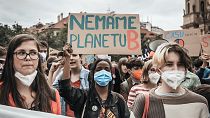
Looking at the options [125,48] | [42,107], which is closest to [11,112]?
[42,107]

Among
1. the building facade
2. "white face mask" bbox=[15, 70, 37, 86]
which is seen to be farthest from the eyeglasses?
the building facade

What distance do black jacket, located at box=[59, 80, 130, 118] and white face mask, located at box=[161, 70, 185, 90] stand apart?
1.52 feet

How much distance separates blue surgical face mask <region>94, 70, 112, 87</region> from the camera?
3.73 m

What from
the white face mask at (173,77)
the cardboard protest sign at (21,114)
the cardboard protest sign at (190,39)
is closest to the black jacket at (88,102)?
the white face mask at (173,77)

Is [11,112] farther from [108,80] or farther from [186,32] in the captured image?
[186,32]

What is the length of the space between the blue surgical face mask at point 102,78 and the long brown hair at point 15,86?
2.89ft

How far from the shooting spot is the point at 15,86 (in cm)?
283

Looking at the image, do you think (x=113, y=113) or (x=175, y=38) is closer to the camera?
(x=113, y=113)

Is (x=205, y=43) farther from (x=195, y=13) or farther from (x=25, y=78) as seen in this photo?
(x=195, y=13)

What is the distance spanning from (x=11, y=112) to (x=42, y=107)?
99 centimetres

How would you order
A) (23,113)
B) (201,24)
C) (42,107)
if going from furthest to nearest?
(201,24) → (42,107) → (23,113)

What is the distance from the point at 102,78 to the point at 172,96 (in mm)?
826

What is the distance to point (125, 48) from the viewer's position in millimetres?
5988

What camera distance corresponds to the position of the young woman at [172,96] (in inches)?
120
